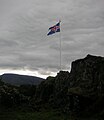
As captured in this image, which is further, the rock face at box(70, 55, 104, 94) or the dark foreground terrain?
the rock face at box(70, 55, 104, 94)

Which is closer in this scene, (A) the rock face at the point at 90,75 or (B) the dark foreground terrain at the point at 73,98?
(B) the dark foreground terrain at the point at 73,98

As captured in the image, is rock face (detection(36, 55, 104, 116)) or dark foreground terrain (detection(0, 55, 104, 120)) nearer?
dark foreground terrain (detection(0, 55, 104, 120))

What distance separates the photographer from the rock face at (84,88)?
131 feet

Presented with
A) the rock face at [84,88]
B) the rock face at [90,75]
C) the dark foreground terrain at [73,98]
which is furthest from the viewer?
the rock face at [90,75]

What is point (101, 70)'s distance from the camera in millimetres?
42812

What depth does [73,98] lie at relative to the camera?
42.1 meters

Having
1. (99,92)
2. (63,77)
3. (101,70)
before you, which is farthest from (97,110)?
(63,77)

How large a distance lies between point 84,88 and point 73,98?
8.26 ft

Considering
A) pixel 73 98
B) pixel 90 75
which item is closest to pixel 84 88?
pixel 73 98

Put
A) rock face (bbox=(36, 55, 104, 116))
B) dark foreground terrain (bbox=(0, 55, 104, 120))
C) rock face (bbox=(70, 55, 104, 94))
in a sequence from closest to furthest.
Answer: dark foreground terrain (bbox=(0, 55, 104, 120)) < rock face (bbox=(36, 55, 104, 116)) < rock face (bbox=(70, 55, 104, 94))

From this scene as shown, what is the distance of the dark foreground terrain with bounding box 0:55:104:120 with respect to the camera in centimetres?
3844

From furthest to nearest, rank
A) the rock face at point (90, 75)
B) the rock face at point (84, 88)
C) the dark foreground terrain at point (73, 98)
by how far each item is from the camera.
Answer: the rock face at point (90, 75), the rock face at point (84, 88), the dark foreground terrain at point (73, 98)

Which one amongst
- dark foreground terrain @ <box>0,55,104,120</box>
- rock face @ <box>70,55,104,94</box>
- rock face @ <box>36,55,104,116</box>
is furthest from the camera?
rock face @ <box>70,55,104,94</box>

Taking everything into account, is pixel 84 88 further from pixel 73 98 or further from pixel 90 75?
pixel 90 75
